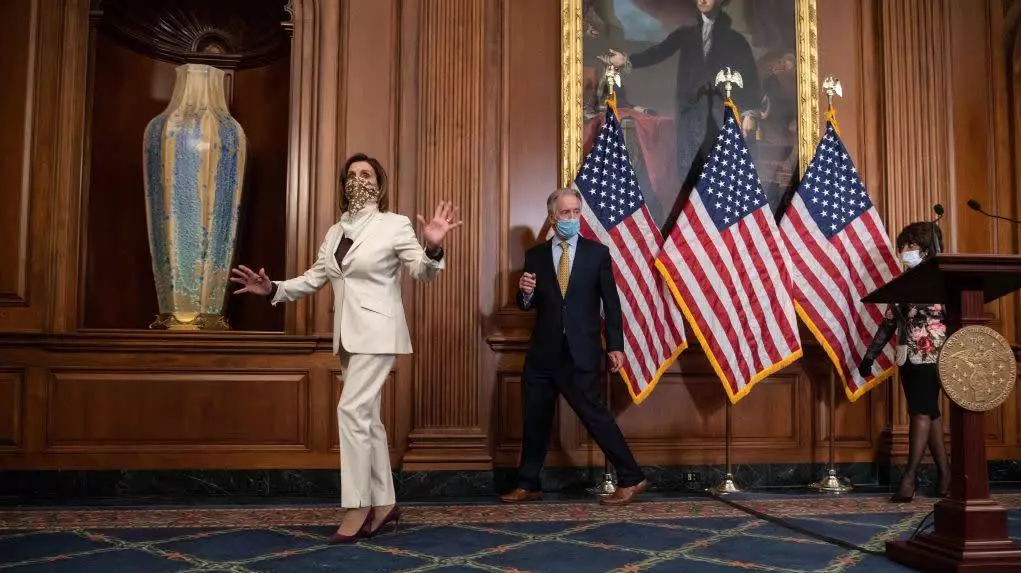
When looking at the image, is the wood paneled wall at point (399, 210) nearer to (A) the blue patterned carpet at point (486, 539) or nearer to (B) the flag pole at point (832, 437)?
(B) the flag pole at point (832, 437)

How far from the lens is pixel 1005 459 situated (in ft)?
20.6

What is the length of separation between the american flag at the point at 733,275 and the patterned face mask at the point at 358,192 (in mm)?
2139

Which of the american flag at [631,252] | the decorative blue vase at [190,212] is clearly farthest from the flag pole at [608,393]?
the decorative blue vase at [190,212]

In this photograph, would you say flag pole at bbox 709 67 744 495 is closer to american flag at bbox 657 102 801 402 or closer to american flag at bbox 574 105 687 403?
american flag at bbox 657 102 801 402

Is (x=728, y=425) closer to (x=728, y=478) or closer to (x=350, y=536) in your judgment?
(x=728, y=478)

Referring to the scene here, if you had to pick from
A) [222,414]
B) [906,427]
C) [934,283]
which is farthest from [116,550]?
[906,427]

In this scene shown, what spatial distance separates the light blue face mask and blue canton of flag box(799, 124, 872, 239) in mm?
1671

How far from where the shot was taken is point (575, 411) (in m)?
5.21

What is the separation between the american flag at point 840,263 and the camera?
226 inches

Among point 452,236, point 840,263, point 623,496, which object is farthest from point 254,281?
point 840,263

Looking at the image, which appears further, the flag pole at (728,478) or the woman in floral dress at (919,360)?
the flag pole at (728,478)

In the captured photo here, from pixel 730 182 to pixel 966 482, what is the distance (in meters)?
2.78

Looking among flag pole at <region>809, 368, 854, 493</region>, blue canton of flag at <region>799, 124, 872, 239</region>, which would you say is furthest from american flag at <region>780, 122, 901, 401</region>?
flag pole at <region>809, 368, 854, 493</region>

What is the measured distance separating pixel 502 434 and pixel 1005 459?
3626 mm
